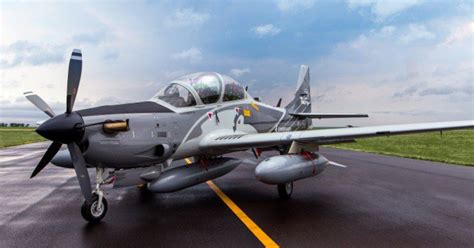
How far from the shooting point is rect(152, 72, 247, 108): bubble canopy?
6766 millimetres

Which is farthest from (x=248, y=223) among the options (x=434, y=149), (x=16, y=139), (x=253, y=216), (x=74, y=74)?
(x=16, y=139)

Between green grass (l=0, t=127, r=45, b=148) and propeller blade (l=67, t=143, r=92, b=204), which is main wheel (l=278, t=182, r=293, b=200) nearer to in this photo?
propeller blade (l=67, t=143, r=92, b=204)

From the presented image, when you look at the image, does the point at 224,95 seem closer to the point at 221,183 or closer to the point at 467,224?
the point at 221,183

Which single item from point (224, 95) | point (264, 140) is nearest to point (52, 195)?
point (224, 95)

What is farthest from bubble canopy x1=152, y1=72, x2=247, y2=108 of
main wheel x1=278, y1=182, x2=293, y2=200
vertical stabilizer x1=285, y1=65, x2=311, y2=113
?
vertical stabilizer x1=285, y1=65, x2=311, y2=113

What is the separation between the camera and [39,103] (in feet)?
19.7

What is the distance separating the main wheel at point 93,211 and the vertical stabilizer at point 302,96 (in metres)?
7.70

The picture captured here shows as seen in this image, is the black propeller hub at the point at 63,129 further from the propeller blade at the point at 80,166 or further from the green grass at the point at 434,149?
the green grass at the point at 434,149

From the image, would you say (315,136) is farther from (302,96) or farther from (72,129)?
(302,96)

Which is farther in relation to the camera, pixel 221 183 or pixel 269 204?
pixel 221 183

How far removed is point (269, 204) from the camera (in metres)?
6.88

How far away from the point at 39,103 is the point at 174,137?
2.49m

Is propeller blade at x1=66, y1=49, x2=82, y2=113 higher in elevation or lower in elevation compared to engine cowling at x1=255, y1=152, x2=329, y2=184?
higher

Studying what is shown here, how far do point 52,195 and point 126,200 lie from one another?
2.17 metres
